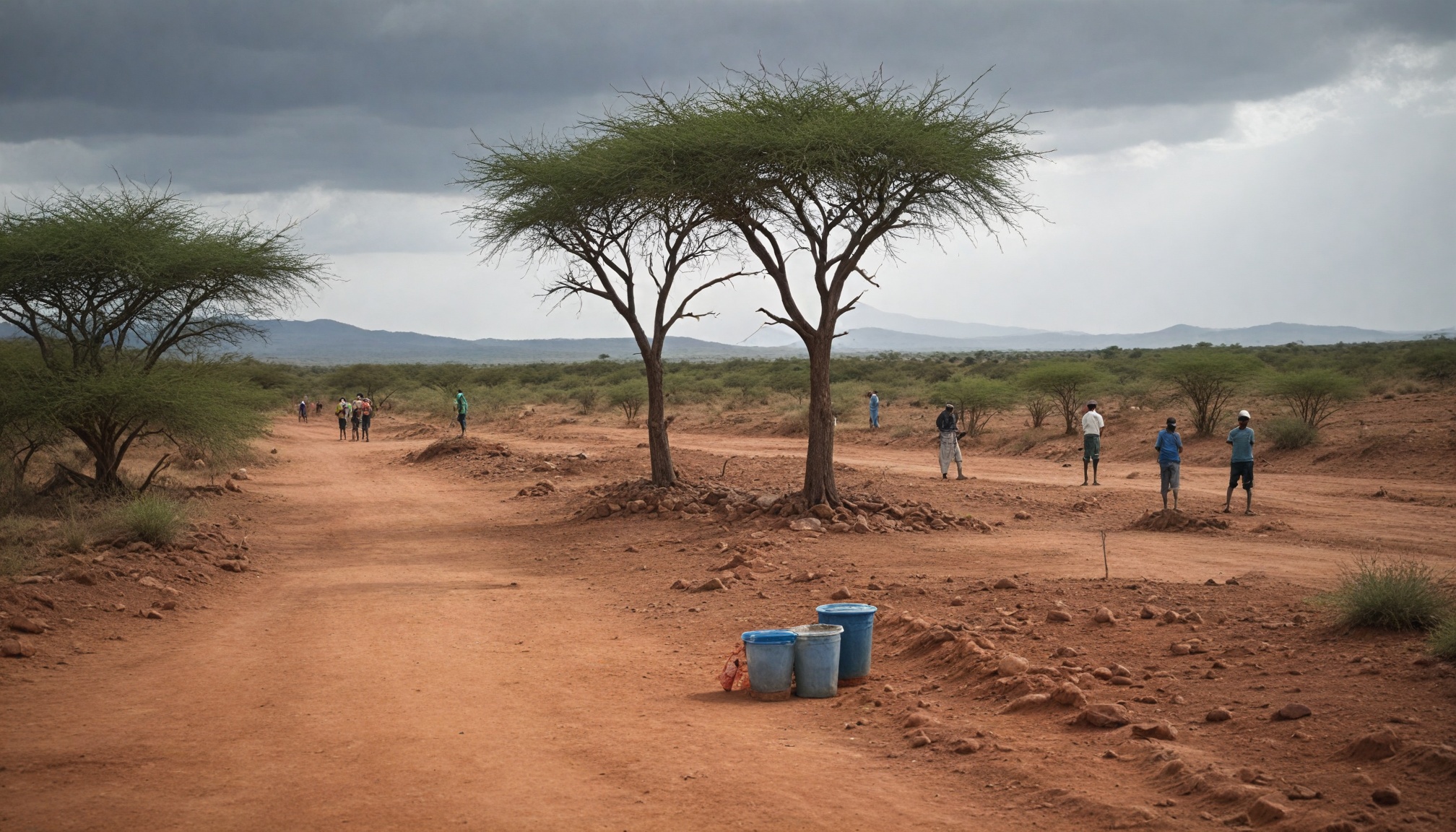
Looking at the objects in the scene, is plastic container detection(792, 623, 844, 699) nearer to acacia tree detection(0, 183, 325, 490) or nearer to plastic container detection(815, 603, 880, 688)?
plastic container detection(815, 603, 880, 688)

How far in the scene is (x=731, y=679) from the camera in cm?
778

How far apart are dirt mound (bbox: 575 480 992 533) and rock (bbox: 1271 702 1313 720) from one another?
8976mm

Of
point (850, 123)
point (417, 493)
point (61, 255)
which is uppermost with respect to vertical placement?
point (850, 123)

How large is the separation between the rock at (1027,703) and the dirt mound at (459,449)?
914 inches

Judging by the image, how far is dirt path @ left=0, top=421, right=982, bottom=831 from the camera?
535 cm

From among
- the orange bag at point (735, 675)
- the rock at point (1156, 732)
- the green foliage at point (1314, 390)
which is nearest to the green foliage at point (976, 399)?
the green foliage at point (1314, 390)

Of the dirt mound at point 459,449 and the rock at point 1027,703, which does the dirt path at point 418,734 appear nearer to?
the rock at point 1027,703

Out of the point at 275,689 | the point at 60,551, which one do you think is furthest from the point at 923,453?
the point at 275,689

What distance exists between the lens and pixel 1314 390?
2788 cm

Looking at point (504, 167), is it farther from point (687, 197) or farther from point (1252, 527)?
point (1252, 527)

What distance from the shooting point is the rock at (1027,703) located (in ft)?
22.5

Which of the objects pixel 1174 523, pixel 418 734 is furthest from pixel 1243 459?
pixel 418 734

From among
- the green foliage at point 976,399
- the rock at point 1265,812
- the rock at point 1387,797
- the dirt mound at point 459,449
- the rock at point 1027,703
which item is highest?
the green foliage at point 976,399

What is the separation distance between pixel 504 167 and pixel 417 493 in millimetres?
7762
